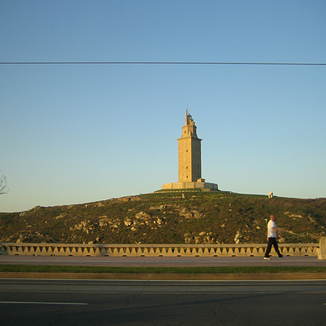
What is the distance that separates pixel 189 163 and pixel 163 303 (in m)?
95.5

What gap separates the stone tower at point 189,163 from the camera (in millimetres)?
101000

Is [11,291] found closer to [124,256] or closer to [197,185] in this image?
[124,256]

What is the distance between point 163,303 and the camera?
9.49 metres

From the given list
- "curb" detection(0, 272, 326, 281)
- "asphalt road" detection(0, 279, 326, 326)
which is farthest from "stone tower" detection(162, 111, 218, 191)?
"asphalt road" detection(0, 279, 326, 326)

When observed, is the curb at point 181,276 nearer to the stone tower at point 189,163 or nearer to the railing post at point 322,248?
the railing post at point 322,248

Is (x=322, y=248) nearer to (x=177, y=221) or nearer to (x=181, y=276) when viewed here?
(x=181, y=276)

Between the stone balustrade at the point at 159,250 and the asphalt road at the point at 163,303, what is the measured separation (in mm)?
8913

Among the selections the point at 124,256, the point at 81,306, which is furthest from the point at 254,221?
the point at 81,306

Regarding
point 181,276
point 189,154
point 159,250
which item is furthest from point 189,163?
point 181,276

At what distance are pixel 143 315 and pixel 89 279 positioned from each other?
6.48 metres

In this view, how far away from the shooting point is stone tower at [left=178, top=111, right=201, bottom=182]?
4109 inches

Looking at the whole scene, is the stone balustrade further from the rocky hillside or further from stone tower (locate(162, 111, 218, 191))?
stone tower (locate(162, 111, 218, 191))

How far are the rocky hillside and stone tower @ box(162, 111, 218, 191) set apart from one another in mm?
9041

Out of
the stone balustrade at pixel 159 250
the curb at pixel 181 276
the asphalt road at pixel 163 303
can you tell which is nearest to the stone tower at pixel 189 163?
the stone balustrade at pixel 159 250
